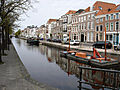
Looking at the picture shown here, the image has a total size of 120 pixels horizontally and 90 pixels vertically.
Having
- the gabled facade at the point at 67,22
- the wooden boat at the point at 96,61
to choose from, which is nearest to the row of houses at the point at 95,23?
the gabled facade at the point at 67,22

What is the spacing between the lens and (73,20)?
178ft

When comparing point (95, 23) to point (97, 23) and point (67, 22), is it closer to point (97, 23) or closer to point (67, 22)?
point (97, 23)

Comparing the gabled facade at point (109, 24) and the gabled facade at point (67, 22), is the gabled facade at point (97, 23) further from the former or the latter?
the gabled facade at point (67, 22)

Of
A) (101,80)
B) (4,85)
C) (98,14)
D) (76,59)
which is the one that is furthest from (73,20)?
(4,85)

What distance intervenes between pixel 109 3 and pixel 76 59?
3927 centimetres

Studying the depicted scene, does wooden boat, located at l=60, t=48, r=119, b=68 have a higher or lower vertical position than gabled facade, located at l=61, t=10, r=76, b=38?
lower

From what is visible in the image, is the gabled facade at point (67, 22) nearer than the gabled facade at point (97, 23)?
No

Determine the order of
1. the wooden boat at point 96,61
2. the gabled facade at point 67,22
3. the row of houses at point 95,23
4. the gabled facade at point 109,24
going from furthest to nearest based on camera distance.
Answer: the gabled facade at point 67,22 → the row of houses at point 95,23 → the gabled facade at point 109,24 → the wooden boat at point 96,61

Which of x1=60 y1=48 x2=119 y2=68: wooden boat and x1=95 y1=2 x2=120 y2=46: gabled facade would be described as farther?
x1=95 y1=2 x2=120 y2=46: gabled facade

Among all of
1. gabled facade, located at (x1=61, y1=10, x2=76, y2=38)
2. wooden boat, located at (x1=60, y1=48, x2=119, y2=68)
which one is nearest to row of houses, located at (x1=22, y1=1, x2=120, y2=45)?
gabled facade, located at (x1=61, y1=10, x2=76, y2=38)

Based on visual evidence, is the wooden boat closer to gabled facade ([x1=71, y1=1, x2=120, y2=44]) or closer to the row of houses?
the row of houses

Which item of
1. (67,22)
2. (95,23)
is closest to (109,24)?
(95,23)

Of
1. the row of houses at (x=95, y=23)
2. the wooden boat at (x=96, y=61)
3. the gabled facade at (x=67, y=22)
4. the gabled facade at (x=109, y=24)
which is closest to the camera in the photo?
the wooden boat at (x=96, y=61)

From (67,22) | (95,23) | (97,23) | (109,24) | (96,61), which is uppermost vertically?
(67,22)
